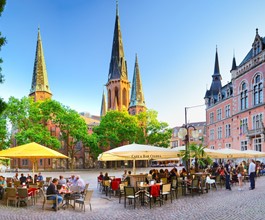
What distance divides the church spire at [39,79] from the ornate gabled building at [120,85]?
20.7 metres

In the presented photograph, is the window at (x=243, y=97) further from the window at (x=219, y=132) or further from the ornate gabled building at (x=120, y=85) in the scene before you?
the ornate gabled building at (x=120, y=85)

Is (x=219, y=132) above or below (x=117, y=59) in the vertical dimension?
below

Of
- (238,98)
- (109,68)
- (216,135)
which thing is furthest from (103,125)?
(109,68)

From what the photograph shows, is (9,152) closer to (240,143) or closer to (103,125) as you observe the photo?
(240,143)

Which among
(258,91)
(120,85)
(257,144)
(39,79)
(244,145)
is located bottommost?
(244,145)

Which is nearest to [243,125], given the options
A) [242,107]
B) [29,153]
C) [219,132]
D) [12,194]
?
[242,107]

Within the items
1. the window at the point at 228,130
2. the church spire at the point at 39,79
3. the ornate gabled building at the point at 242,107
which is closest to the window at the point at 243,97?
the ornate gabled building at the point at 242,107

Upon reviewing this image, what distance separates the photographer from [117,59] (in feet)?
286

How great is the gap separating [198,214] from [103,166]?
201 feet

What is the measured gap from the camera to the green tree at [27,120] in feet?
151

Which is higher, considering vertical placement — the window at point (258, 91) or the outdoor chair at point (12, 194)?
the window at point (258, 91)

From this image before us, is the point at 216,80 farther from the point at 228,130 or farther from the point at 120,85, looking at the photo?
the point at 120,85

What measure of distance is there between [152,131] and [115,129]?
856 centimetres

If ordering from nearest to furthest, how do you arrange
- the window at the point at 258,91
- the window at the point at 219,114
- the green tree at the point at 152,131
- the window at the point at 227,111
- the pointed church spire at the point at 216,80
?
1. the window at the point at 258,91
2. the window at the point at 227,111
3. the window at the point at 219,114
4. the pointed church spire at the point at 216,80
5. the green tree at the point at 152,131
